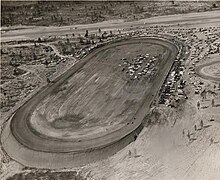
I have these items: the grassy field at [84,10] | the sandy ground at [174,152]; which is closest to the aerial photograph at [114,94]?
the sandy ground at [174,152]

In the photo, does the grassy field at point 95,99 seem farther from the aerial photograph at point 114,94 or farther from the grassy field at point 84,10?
the grassy field at point 84,10

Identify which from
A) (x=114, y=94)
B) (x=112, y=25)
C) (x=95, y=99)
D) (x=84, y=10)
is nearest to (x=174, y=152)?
(x=114, y=94)

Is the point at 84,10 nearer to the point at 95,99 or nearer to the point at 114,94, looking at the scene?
the point at 114,94

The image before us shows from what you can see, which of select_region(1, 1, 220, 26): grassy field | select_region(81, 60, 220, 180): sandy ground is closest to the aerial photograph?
select_region(81, 60, 220, 180): sandy ground

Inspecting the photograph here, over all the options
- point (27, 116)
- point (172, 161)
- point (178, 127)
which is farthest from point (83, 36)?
point (172, 161)

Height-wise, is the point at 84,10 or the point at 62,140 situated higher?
the point at 84,10

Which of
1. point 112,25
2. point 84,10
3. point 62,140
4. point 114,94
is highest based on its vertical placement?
point 84,10

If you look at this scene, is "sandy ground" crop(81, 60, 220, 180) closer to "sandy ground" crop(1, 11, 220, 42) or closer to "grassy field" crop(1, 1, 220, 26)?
"sandy ground" crop(1, 11, 220, 42)

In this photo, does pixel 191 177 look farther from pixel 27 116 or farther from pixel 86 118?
pixel 27 116

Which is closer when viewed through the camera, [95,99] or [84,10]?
[95,99]
